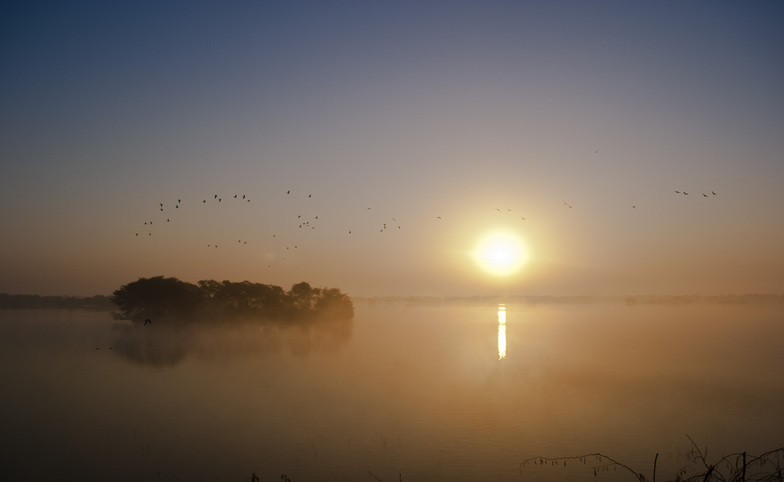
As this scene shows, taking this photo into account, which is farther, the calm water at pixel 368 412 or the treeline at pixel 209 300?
the treeline at pixel 209 300

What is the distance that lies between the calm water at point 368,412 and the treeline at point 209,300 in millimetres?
39262

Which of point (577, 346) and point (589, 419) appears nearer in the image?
point (589, 419)

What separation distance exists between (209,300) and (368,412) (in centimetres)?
9078

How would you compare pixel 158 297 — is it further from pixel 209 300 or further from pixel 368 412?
pixel 368 412

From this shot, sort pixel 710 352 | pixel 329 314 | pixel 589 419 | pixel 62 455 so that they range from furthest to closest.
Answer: pixel 329 314 < pixel 710 352 < pixel 589 419 < pixel 62 455

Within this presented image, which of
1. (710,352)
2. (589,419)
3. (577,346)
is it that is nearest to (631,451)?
(589,419)

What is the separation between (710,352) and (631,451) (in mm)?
56395

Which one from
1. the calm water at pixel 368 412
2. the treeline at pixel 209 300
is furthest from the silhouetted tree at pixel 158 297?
the calm water at pixel 368 412

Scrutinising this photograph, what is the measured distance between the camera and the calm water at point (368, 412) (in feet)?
88.3

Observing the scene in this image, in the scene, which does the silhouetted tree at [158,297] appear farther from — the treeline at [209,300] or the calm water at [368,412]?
the calm water at [368,412]

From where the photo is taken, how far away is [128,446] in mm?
29766

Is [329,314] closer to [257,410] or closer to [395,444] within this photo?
[257,410]

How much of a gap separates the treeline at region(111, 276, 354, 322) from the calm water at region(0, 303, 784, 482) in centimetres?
3926

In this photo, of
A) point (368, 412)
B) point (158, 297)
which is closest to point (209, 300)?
point (158, 297)
